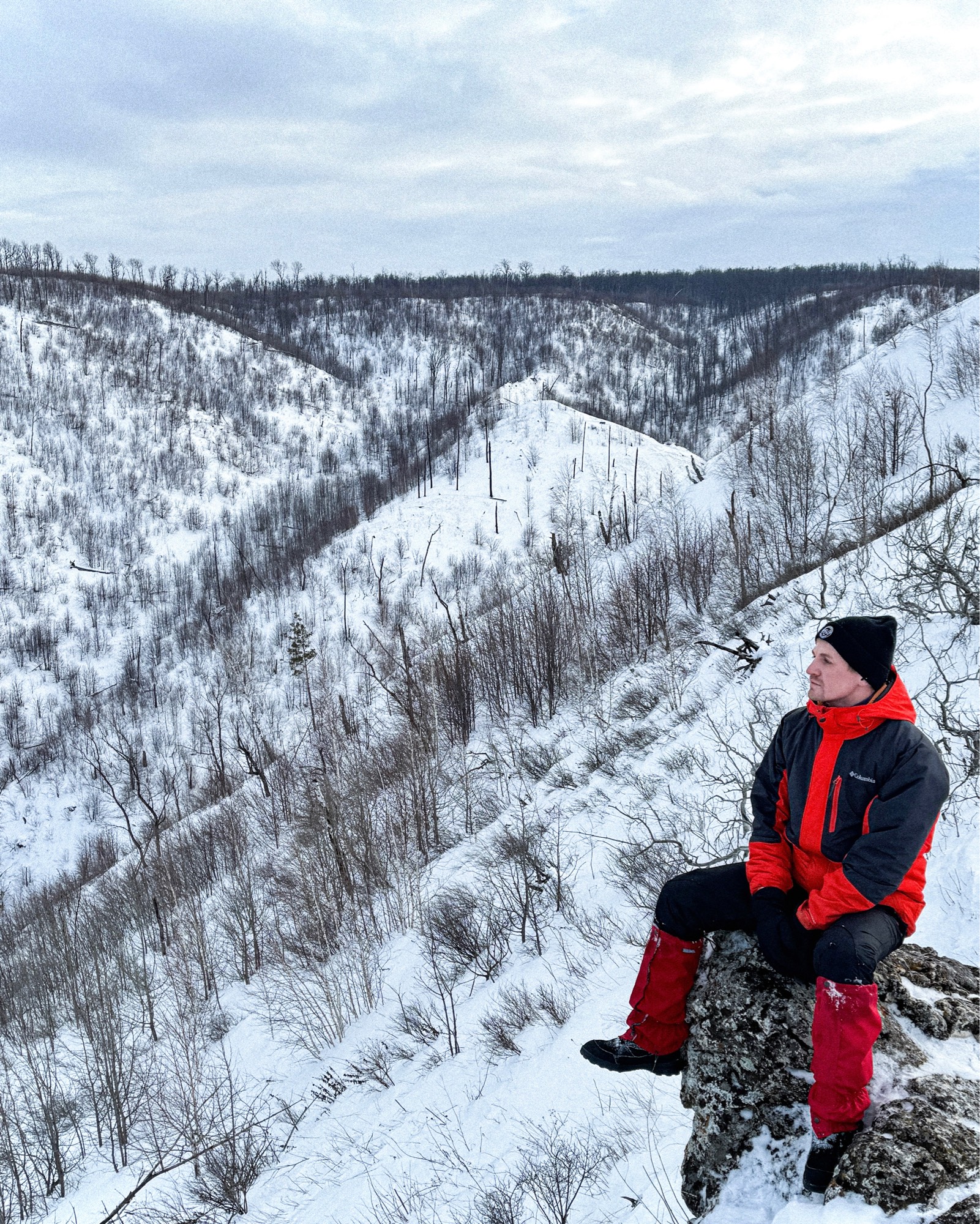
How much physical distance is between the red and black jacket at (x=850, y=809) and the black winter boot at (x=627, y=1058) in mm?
994

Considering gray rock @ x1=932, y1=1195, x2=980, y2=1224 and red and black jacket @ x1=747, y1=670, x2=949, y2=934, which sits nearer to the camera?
gray rock @ x1=932, y1=1195, x2=980, y2=1224

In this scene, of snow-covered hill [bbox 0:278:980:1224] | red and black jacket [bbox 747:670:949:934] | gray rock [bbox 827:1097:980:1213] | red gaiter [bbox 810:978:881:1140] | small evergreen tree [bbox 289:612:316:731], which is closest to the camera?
gray rock [bbox 827:1097:980:1213]

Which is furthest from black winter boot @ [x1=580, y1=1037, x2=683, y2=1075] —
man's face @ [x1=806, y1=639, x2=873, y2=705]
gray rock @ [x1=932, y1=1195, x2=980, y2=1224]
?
man's face @ [x1=806, y1=639, x2=873, y2=705]

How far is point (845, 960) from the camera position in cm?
267

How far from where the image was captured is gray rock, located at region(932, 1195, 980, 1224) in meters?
2.27

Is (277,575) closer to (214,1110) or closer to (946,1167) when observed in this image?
(214,1110)

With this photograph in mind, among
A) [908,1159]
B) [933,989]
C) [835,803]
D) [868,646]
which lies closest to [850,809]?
[835,803]

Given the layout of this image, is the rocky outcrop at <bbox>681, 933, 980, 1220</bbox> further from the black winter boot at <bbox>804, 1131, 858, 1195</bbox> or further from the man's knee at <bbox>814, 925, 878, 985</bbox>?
the man's knee at <bbox>814, 925, 878, 985</bbox>

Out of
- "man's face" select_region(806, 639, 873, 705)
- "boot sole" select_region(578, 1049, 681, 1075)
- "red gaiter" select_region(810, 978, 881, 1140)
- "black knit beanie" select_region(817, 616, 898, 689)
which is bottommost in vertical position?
"boot sole" select_region(578, 1049, 681, 1075)

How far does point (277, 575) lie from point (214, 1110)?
45.1m

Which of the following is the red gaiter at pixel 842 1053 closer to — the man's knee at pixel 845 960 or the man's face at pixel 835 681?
the man's knee at pixel 845 960

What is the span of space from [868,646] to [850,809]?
2.25ft

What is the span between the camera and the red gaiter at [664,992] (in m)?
3.36

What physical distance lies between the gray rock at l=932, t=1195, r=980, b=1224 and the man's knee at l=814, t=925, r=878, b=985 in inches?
25.1
